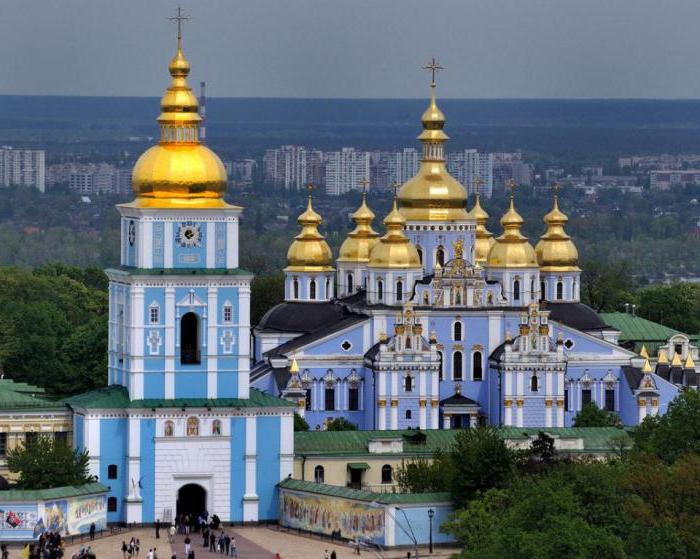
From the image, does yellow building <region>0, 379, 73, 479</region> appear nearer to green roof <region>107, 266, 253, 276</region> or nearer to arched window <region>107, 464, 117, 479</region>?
arched window <region>107, 464, 117, 479</region>

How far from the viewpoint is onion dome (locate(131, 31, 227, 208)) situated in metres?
47.3

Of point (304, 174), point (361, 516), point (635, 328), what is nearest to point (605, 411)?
point (635, 328)

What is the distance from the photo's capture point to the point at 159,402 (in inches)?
1834

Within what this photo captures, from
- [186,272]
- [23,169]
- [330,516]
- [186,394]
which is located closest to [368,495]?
[330,516]

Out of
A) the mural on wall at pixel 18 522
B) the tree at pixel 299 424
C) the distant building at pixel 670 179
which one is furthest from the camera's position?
the distant building at pixel 670 179

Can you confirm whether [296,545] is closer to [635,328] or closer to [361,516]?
[361,516]

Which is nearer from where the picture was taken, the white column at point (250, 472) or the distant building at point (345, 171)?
the white column at point (250, 472)

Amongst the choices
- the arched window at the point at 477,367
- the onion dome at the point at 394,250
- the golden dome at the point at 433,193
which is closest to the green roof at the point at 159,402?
the arched window at the point at 477,367

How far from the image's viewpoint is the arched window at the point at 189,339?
46938mm

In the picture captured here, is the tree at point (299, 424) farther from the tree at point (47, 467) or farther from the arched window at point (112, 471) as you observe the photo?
the tree at point (47, 467)

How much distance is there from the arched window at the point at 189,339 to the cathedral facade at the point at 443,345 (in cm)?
1064

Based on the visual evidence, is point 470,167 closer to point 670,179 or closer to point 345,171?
point 345,171

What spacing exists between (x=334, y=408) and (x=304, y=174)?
106m

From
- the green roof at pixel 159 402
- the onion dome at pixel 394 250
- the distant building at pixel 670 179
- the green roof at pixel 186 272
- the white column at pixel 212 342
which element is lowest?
the green roof at pixel 159 402
